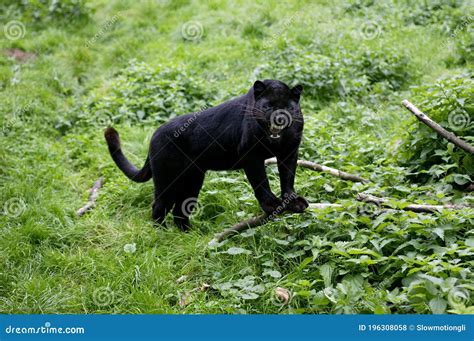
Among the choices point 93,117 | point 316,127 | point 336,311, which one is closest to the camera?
point 336,311

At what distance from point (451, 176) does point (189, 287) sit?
7.98 ft

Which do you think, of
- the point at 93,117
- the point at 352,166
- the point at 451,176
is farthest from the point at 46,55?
the point at 451,176

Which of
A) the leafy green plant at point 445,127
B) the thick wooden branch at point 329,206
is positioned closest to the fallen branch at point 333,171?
the leafy green plant at point 445,127

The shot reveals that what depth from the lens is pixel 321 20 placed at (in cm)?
1038

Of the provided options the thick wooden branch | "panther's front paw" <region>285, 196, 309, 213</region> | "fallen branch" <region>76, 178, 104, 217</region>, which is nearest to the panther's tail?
"fallen branch" <region>76, 178, 104, 217</region>

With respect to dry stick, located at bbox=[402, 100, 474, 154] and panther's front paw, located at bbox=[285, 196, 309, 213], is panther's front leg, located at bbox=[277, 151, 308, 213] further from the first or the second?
dry stick, located at bbox=[402, 100, 474, 154]

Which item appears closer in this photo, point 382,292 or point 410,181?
point 382,292

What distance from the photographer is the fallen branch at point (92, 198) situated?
20.4 ft

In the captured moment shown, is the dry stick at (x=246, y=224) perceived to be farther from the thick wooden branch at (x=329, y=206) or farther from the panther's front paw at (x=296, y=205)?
the panther's front paw at (x=296, y=205)

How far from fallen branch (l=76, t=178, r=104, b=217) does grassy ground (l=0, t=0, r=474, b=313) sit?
113mm

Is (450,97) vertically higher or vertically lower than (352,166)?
higher

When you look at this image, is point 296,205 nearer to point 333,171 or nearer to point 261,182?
point 261,182

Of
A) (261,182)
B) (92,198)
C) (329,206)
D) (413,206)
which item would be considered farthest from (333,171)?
(92,198)

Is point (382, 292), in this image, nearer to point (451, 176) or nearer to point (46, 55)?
point (451, 176)
